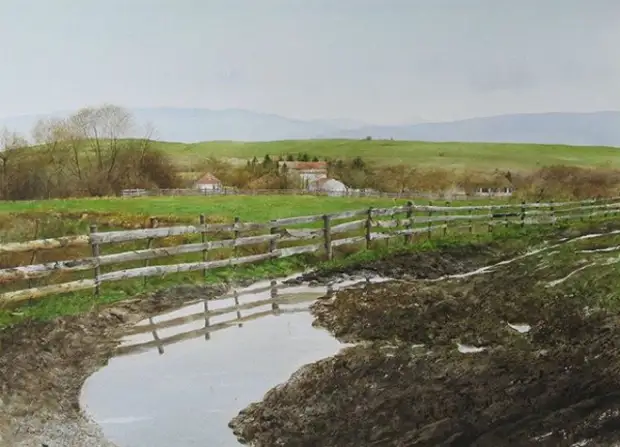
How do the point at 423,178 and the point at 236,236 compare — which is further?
the point at 236,236

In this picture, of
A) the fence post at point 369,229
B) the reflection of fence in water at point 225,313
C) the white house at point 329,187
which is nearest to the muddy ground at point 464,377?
the reflection of fence in water at point 225,313

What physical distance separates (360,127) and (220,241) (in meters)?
2.86

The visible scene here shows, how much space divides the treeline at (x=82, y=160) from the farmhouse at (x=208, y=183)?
32 centimetres

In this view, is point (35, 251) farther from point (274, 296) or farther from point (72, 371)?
point (274, 296)

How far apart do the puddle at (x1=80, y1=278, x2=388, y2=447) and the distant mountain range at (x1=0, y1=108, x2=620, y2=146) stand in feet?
5.82

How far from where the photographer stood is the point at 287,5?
7.20 metres

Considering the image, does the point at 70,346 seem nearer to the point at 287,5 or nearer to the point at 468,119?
the point at 287,5

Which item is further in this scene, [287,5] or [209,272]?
[209,272]

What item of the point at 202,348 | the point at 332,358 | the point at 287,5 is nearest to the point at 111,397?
the point at 202,348

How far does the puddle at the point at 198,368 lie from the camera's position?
4.45 meters

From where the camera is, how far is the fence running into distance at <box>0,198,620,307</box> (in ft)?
23.9

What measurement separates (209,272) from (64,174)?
112 inches

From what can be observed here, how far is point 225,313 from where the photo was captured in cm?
742

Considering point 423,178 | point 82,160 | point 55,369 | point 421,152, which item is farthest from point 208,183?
point 55,369
